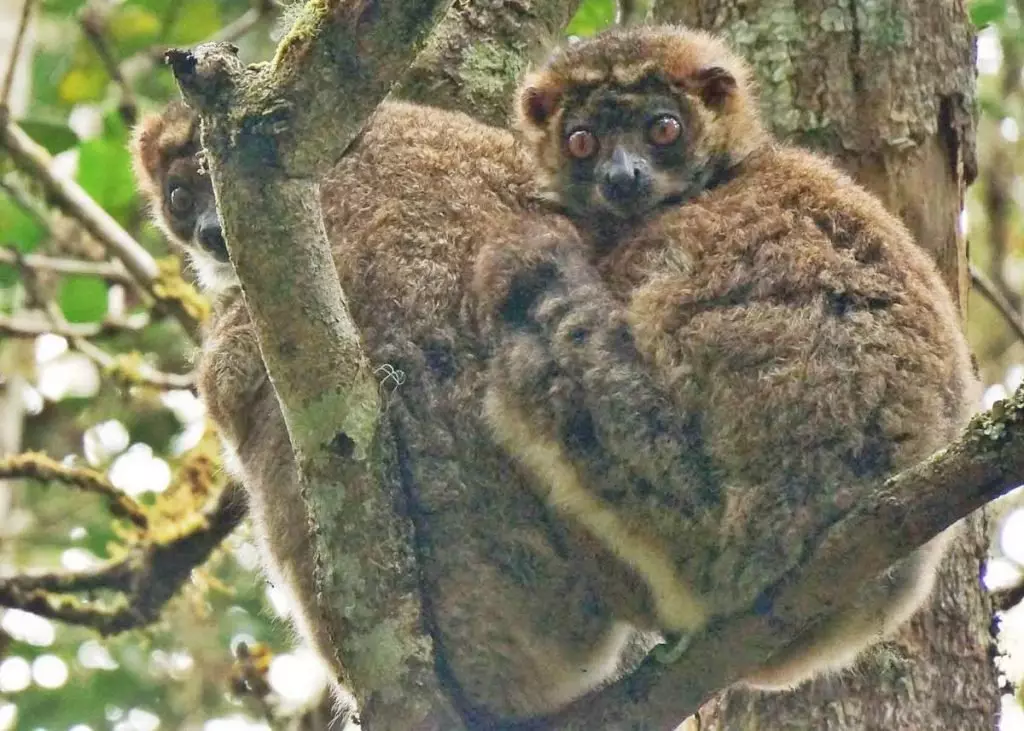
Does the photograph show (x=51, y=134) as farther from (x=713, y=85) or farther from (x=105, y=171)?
(x=713, y=85)

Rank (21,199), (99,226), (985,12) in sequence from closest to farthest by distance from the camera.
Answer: (985,12) < (99,226) < (21,199)

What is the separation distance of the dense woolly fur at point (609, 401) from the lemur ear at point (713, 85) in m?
0.63

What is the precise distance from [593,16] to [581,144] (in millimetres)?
3208

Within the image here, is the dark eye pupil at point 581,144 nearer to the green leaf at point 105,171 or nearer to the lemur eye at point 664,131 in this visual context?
the lemur eye at point 664,131

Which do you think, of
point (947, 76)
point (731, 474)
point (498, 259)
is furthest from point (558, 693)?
point (947, 76)

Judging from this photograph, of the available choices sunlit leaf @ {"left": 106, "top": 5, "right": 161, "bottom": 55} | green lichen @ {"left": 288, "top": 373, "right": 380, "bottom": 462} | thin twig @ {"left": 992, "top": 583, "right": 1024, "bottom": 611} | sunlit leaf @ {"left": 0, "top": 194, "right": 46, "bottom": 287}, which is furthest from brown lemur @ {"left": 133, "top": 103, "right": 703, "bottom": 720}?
sunlit leaf @ {"left": 106, "top": 5, "right": 161, "bottom": 55}

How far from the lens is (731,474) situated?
4285 mm

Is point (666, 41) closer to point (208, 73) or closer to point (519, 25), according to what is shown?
point (519, 25)

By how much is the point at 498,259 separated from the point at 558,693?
144cm

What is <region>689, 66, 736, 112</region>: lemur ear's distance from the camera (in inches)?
227

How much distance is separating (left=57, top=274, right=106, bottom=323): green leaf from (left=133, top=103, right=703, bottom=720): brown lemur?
338 cm

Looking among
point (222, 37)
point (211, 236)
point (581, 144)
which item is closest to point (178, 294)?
point (211, 236)

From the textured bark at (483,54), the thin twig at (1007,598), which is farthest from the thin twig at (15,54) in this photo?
the thin twig at (1007,598)

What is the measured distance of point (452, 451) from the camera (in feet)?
15.2
